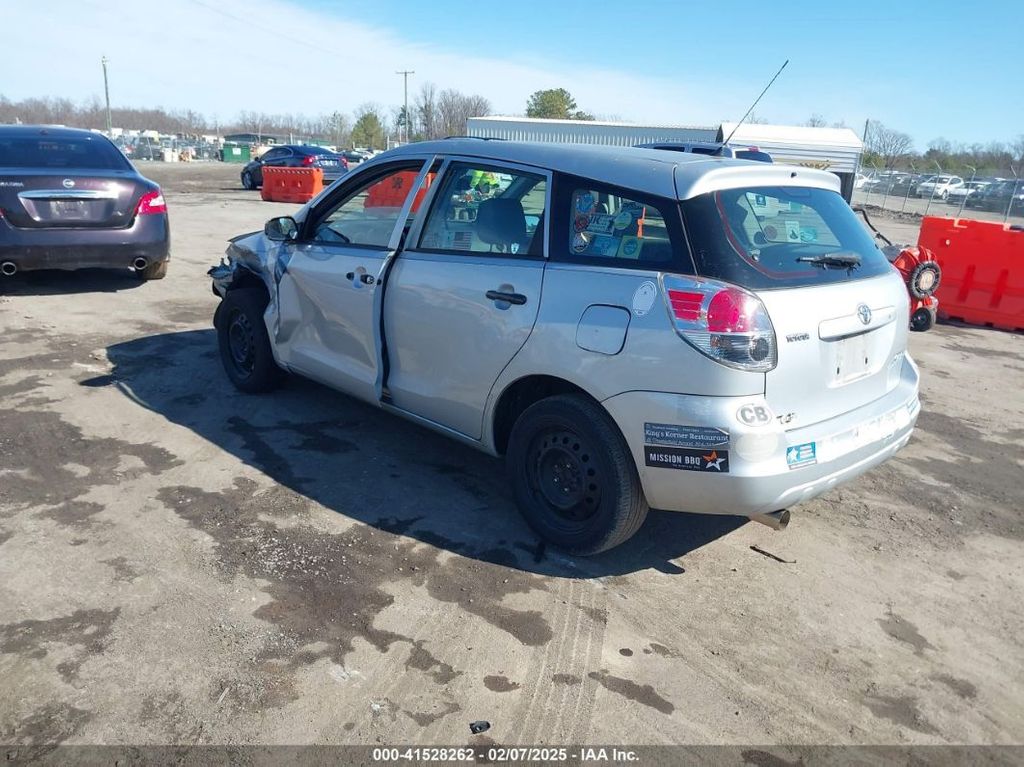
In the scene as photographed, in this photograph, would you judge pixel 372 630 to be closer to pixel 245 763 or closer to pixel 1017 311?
pixel 245 763

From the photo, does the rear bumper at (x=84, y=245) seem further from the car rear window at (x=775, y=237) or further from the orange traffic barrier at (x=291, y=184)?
the orange traffic barrier at (x=291, y=184)

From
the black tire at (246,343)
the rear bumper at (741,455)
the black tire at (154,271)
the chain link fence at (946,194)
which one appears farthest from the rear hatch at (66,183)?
the chain link fence at (946,194)

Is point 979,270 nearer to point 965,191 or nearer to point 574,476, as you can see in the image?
point 574,476

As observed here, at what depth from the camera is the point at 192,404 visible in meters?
5.46

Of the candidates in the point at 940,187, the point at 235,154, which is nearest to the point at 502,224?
the point at 940,187

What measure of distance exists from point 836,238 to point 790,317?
2.74ft

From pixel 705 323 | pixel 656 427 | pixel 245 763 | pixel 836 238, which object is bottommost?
pixel 245 763

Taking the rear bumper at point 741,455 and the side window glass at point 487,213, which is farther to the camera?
the side window glass at point 487,213

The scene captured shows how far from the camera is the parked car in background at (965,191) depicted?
108 ft

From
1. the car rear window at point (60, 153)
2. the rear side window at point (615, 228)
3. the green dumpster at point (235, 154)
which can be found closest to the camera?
the rear side window at point (615, 228)

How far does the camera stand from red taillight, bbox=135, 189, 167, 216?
8.20m

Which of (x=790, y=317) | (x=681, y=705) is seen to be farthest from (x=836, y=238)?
(x=681, y=705)

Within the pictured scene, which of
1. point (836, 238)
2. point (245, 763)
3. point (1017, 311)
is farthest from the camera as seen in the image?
point (1017, 311)

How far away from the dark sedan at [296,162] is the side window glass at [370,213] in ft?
69.7
